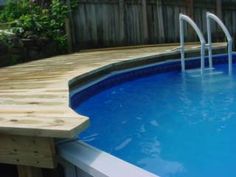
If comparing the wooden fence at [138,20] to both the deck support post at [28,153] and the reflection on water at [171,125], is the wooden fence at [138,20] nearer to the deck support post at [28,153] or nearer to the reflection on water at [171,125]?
the reflection on water at [171,125]

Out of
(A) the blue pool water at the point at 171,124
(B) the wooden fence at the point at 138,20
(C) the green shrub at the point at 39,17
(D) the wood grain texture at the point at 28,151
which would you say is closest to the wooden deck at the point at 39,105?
(D) the wood grain texture at the point at 28,151

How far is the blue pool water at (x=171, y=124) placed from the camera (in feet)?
12.1

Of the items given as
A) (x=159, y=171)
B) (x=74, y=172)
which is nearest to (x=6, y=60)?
(x=159, y=171)

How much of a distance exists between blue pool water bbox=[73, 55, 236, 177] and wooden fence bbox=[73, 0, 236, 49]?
276 centimetres

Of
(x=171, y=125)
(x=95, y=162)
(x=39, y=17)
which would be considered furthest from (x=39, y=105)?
Result: (x=39, y=17)

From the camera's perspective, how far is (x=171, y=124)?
193 inches

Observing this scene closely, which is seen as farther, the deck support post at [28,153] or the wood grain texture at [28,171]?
the wood grain texture at [28,171]

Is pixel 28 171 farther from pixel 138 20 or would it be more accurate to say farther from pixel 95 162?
pixel 138 20

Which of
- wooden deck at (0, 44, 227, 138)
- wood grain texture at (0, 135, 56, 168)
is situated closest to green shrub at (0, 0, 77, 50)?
wooden deck at (0, 44, 227, 138)

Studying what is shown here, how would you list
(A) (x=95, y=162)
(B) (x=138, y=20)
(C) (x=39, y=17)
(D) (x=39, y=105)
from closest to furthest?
(A) (x=95, y=162) < (D) (x=39, y=105) < (C) (x=39, y=17) < (B) (x=138, y=20)

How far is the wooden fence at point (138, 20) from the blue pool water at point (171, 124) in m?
2.76

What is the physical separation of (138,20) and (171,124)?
585cm

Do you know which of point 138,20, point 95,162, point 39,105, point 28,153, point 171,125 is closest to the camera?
point 95,162

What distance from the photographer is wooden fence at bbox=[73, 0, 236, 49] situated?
988cm
